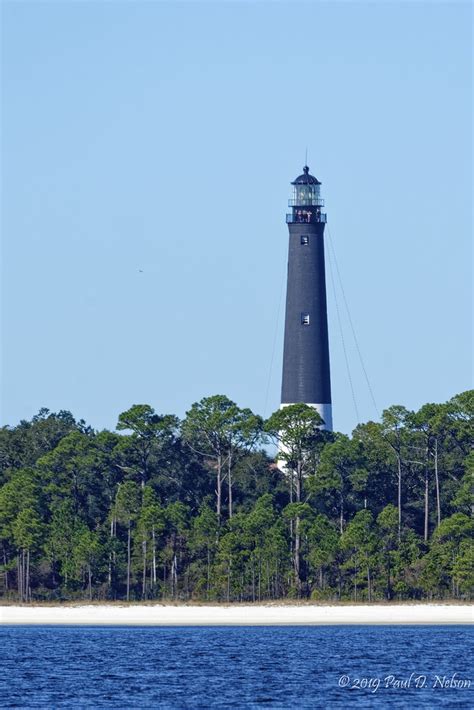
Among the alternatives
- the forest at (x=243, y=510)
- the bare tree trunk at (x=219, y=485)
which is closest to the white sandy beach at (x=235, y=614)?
the forest at (x=243, y=510)

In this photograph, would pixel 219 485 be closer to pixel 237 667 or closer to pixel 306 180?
pixel 306 180

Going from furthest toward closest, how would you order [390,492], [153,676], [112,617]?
[390,492] → [112,617] → [153,676]

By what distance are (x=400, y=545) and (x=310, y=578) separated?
18.4ft

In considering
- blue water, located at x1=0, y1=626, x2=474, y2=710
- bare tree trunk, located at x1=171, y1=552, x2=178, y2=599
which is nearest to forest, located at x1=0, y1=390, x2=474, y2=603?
bare tree trunk, located at x1=171, y1=552, x2=178, y2=599

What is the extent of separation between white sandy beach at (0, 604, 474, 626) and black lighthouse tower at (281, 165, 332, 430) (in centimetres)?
1563

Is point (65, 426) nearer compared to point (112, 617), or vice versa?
point (112, 617)

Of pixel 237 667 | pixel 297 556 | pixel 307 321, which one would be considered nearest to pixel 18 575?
pixel 297 556

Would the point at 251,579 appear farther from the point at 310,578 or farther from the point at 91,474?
the point at 91,474

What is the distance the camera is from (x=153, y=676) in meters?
73.1

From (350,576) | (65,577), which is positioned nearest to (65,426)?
(65,577)

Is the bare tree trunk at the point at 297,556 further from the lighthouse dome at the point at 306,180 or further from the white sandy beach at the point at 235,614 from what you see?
the lighthouse dome at the point at 306,180

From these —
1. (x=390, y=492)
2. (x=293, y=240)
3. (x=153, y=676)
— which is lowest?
(x=153, y=676)

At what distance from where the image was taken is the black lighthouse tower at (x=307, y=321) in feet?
377

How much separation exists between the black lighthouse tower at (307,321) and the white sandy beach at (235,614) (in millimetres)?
15635
